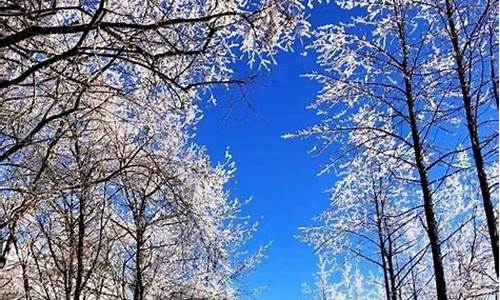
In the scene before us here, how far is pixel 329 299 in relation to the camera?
33219 millimetres

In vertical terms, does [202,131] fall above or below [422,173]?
above

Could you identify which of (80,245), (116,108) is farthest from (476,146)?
(80,245)

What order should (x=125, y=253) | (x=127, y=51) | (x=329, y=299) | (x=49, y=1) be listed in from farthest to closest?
1. (x=329, y=299)
2. (x=125, y=253)
3. (x=49, y=1)
4. (x=127, y=51)

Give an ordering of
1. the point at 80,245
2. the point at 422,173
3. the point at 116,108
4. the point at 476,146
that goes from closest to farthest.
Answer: the point at 116,108 → the point at 476,146 → the point at 80,245 → the point at 422,173

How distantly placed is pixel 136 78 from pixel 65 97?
0.64 m

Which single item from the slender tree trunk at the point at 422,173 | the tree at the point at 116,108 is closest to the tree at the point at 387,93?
the slender tree trunk at the point at 422,173

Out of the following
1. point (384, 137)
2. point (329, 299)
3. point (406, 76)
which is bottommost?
point (384, 137)

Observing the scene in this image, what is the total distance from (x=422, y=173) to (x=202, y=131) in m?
4.34

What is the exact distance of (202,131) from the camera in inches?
394

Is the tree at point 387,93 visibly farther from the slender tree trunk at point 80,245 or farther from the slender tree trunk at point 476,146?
the slender tree trunk at point 80,245

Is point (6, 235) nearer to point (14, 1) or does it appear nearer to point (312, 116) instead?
point (14, 1)

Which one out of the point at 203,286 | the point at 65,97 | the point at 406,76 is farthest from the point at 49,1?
the point at 203,286

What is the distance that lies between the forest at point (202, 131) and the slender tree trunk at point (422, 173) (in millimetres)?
18

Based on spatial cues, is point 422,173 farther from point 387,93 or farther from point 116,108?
point 116,108
